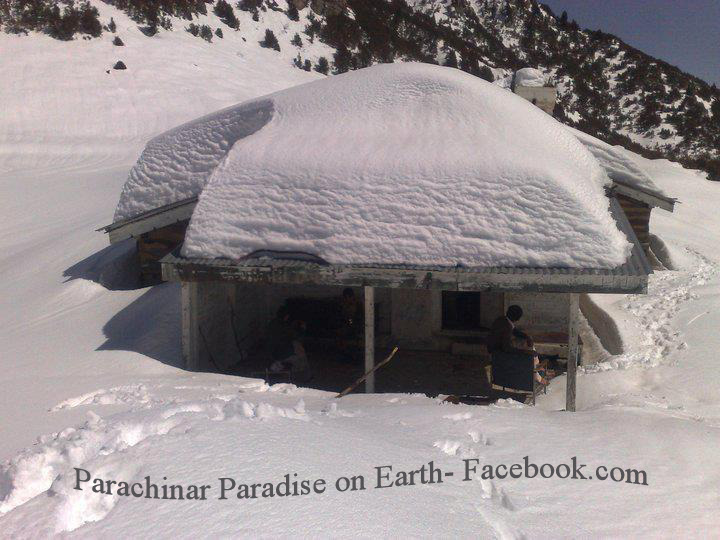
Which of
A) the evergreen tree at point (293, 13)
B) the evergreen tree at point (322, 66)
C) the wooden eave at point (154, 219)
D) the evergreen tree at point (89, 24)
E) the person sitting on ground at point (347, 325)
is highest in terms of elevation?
the evergreen tree at point (293, 13)

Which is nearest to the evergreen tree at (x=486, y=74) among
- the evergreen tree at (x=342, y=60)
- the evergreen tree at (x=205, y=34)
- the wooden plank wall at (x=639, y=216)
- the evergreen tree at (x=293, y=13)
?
the evergreen tree at (x=342, y=60)

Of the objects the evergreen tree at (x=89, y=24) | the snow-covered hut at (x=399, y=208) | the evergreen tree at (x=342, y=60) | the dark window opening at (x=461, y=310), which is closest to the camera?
the snow-covered hut at (x=399, y=208)

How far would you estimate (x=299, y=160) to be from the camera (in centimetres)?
782

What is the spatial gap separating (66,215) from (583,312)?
14.1 meters

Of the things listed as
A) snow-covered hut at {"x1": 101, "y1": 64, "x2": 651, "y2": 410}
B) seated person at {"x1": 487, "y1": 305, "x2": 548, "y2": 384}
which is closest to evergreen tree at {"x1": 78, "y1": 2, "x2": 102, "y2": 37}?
snow-covered hut at {"x1": 101, "y1": 64, "x2": 651, "y2": 410}

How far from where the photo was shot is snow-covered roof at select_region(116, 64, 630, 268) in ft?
22.4

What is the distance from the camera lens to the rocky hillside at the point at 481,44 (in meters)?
37.0

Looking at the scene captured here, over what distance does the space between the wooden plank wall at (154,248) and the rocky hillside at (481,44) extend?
26.1m

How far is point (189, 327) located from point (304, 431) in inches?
147

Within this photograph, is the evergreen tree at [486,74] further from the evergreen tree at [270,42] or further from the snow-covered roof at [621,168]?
the snow-covered roof at [621,168]

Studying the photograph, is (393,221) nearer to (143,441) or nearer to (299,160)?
(299,160)

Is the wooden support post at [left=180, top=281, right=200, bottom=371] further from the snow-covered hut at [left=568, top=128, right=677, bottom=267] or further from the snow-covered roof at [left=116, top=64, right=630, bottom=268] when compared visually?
the snow-covered hut at [left=568, top=128, right=677, bottom=267]

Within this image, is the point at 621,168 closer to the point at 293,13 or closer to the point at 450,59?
the point at 450,59

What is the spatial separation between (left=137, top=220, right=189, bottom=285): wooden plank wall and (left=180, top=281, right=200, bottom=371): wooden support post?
358 cm
